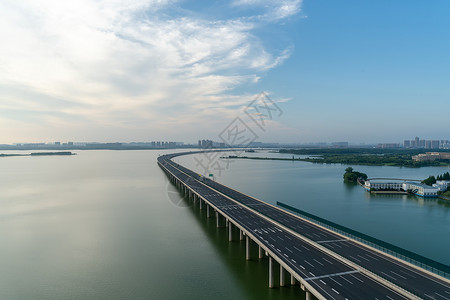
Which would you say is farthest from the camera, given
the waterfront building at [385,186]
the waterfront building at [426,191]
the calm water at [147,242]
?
the waterfront building at [385,186]

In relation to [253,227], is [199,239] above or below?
below

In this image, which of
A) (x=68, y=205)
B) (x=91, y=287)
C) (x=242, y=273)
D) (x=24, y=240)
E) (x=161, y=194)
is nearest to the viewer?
(x=91, y=287)

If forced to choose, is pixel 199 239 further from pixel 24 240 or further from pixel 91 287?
pixel 24 240

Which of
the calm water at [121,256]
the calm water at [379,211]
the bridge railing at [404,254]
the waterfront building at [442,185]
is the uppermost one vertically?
the waterfront building at [442,185]

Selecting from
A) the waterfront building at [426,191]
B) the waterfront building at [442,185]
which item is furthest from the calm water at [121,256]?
the waterfront building at [442,185]

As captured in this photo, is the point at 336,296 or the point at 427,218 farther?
the point at 427,218

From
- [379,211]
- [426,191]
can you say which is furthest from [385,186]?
[379,211]

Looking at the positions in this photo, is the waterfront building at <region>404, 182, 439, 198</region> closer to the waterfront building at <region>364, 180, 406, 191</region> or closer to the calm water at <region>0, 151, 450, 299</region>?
the calm water at <region>0, 151, 450, 299</region>

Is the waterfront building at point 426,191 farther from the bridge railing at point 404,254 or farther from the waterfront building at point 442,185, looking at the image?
the bridge railing at point 404,254

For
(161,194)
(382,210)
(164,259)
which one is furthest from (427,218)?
(161,194)
